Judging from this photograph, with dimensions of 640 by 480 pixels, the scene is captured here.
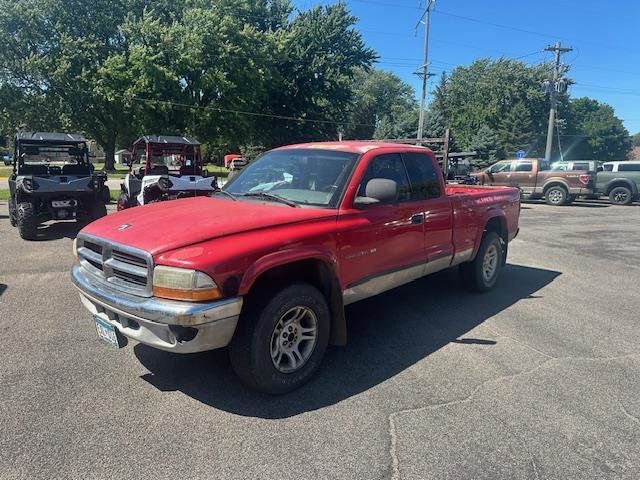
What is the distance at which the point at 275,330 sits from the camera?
3354 mm

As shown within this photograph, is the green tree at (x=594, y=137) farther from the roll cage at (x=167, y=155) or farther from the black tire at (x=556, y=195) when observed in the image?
the roll cage at (x=167, y=155)

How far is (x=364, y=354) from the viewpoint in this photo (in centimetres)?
414

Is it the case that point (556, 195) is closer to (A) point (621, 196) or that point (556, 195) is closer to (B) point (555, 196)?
(B) point (555, 196)

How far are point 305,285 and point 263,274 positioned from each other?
0.35m

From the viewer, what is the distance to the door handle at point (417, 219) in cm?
454

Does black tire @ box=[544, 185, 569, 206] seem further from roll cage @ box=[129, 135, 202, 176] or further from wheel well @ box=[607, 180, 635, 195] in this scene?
roll cage @ box=[129, 135, 202, 176]

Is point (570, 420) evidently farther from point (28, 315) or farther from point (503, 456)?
point (28, 315)

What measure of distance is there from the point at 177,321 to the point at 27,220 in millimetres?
7527

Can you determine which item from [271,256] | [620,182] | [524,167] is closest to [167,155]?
[271,256]

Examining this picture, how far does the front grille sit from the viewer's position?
3049mm

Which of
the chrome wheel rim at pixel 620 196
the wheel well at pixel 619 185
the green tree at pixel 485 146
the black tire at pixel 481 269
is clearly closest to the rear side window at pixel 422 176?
the black tire at pixel 481 269

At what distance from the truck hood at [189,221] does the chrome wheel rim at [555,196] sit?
1951 cm

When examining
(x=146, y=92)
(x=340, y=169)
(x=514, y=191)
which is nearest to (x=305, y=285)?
(x=340, y=169)

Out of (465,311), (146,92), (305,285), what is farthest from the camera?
(146,92)
